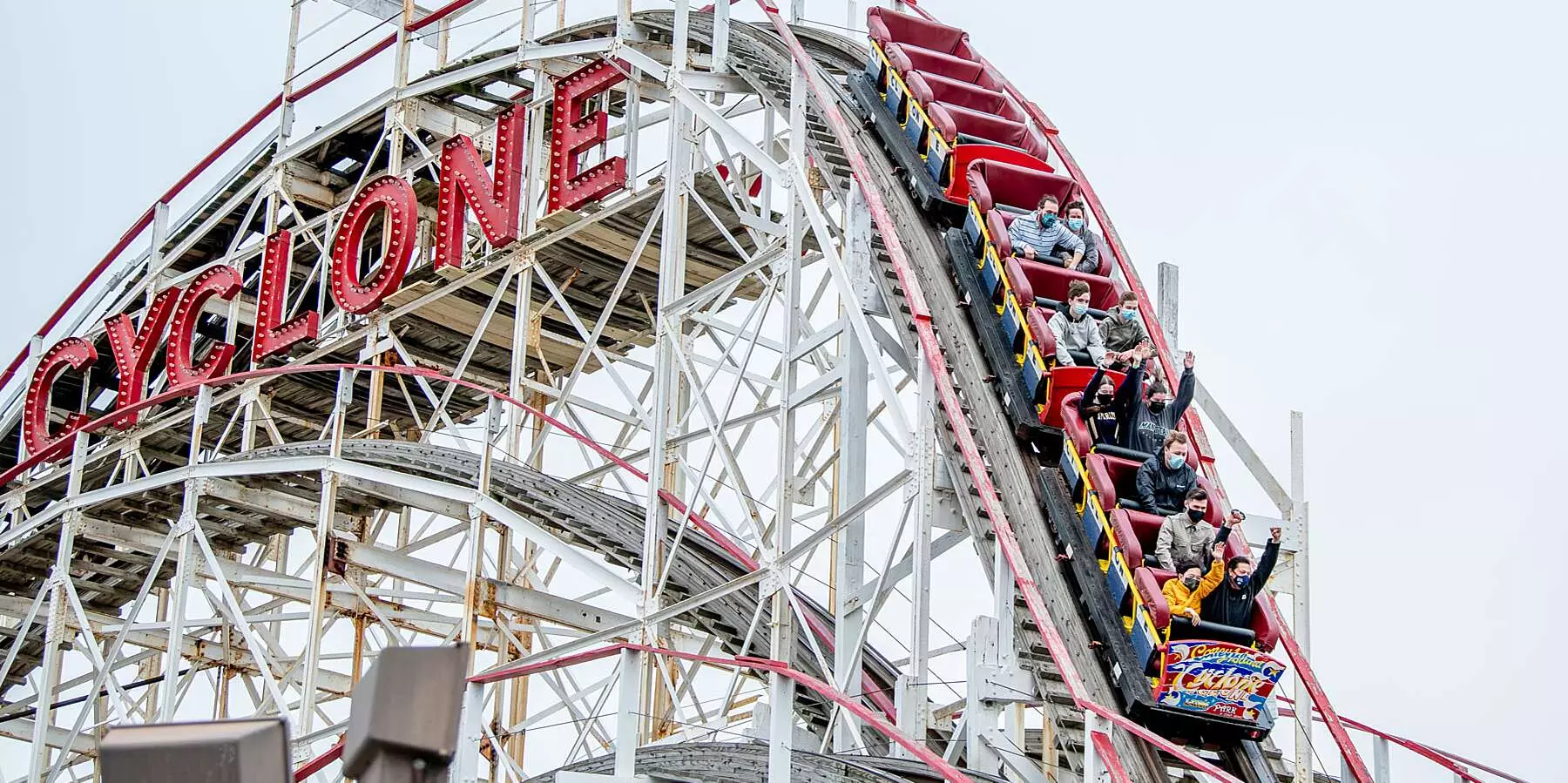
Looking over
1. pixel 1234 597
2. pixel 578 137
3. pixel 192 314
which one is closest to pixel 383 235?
pixel 578 137

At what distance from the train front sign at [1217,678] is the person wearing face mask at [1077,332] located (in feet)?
7.69

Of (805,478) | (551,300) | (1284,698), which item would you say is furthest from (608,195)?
(1284,698)

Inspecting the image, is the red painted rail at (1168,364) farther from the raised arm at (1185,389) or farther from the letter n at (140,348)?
the letter n at (140,348)

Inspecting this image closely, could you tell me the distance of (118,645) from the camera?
17031mm

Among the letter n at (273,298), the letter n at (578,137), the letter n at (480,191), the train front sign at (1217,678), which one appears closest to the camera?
the train front sign at (1217,678)

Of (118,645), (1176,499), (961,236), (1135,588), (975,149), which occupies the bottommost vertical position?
(1135,588)

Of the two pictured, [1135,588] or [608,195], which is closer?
[1135,588]

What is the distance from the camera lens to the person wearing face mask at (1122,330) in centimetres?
1295

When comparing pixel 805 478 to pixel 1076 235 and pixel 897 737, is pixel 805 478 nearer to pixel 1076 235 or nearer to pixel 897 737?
pixel 1076 235

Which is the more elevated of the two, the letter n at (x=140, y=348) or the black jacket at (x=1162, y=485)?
the letter n at (x=140, y=348)

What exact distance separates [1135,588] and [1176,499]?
3.66ft

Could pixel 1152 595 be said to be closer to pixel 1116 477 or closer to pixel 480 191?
pixel 1116 477

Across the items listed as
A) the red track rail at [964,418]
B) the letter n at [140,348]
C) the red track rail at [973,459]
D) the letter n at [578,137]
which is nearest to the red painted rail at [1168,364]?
the red track rail at [964,418]

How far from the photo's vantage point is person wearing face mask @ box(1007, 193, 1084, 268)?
13.6 meters
